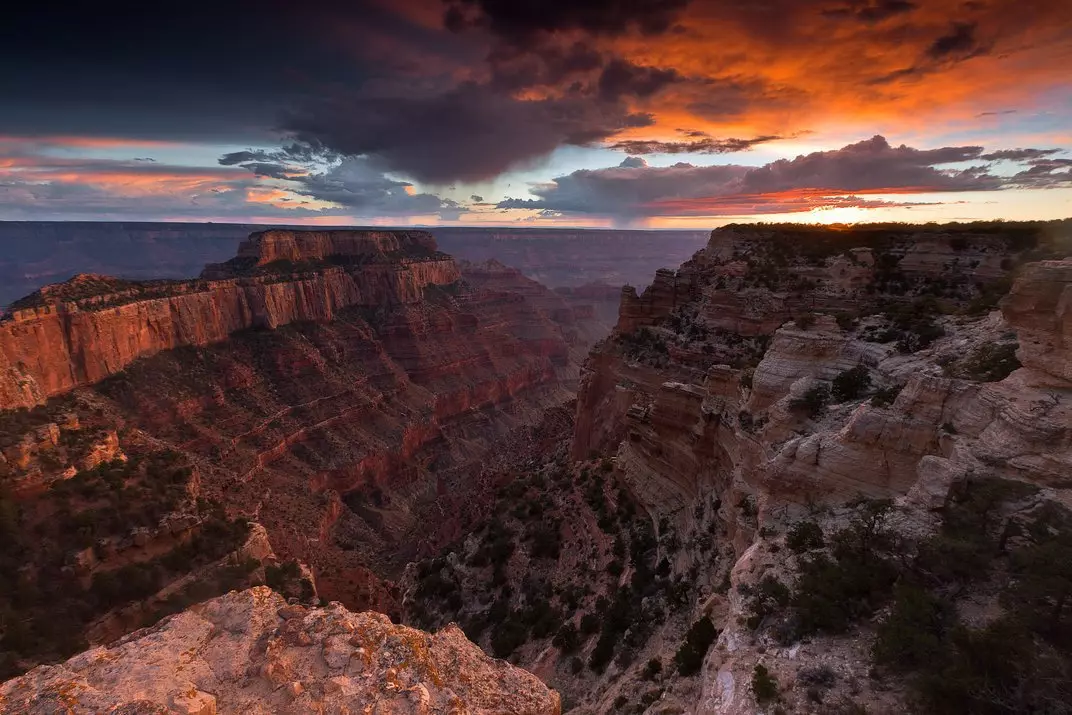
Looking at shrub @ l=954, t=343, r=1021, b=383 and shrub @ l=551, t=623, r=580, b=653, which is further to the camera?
shrub @ l=551, t=623, r=580, b=653

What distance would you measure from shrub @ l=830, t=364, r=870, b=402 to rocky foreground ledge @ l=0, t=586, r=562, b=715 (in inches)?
488

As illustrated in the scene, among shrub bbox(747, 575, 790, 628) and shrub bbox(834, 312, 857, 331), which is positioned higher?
shrub bbox(834, 312, 857, 331)

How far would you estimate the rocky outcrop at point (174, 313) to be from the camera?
37344mm

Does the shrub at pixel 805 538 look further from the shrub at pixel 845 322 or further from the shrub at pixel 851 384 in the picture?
the shrub at pixel 845 322

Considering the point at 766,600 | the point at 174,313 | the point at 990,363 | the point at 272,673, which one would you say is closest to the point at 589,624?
the point at 766,600

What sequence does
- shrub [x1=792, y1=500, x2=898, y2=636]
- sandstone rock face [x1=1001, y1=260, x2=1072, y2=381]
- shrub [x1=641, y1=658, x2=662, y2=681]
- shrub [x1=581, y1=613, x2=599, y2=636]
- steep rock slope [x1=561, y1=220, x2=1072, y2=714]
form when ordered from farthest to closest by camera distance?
shrub [x1=581, y1=613, x2=599, y2=636]
shrub [x1=641, y1=658, x2=662, y2=681]
sandstone rock face [x1=1001, y1=260, x2=1072, y2=381]
shrub [x1=792, y1=500, x2=898, y2=636]
steep rock slope [x1=561, y1=220, x2=1072, y2=714]

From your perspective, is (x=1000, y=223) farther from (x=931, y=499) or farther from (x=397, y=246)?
(x=397, y=246)

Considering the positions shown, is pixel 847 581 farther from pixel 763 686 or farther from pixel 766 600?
pixel 763 686

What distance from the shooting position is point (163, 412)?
45812 mm

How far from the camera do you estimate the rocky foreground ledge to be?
23.1ft

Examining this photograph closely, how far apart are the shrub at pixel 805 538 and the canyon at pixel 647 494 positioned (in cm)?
27

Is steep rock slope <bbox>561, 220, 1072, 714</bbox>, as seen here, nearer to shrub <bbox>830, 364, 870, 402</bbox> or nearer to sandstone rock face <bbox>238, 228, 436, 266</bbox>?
shrub <bbox>830, 364, 870, 402</bbox>

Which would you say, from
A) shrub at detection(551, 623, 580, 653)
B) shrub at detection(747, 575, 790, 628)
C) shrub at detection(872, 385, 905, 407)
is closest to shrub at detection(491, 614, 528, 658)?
shrub at detection(551, 623, 580, 653)

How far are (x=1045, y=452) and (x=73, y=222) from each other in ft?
822
